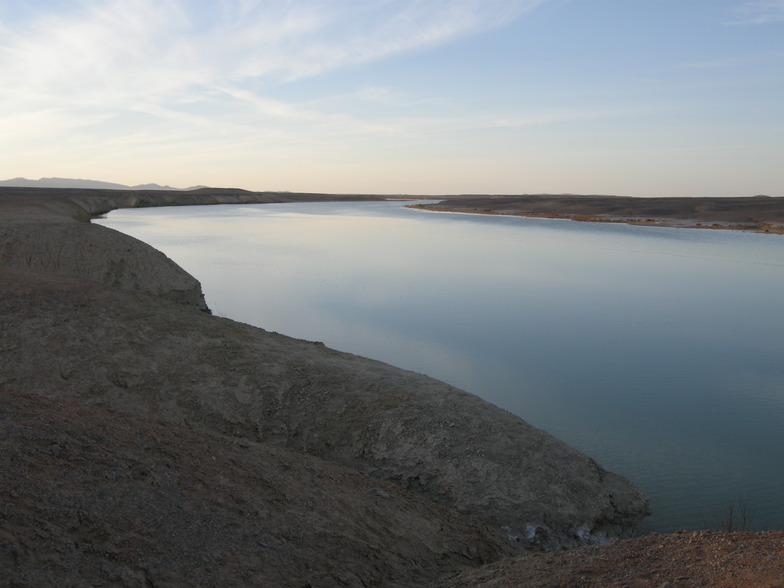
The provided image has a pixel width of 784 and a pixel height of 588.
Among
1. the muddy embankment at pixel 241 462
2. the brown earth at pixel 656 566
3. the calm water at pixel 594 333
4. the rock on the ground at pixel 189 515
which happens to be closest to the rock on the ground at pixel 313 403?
the muddy embankment at pixel 241 462

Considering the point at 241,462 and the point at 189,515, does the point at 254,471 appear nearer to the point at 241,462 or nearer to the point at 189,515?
the point at 241,462

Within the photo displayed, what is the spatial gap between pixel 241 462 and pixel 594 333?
38.7ft

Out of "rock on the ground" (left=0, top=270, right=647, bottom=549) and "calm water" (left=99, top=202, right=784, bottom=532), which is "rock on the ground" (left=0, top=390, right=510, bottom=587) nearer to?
"rock on the ground" (left=0, top=270, right=647, bottom=549)

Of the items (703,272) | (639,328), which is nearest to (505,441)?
(639,328)

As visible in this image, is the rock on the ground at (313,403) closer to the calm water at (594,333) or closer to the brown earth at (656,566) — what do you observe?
the calm water at (594,333)

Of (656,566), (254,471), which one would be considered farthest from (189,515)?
(656,566)

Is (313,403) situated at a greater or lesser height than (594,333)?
greater

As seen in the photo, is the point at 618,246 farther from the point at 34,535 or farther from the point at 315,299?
the point at 34,535

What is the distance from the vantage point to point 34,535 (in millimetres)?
3912

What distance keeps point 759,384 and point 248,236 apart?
116 ft

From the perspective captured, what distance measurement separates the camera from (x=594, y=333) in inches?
622

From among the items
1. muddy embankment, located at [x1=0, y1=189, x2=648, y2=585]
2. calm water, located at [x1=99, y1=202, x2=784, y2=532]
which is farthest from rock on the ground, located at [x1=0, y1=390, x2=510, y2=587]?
calm water, located at [x1=99, y1=202, x2=784, y2=532]

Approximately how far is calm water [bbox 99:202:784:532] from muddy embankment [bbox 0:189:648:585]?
179cm

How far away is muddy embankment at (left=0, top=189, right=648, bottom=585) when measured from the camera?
171 inches
